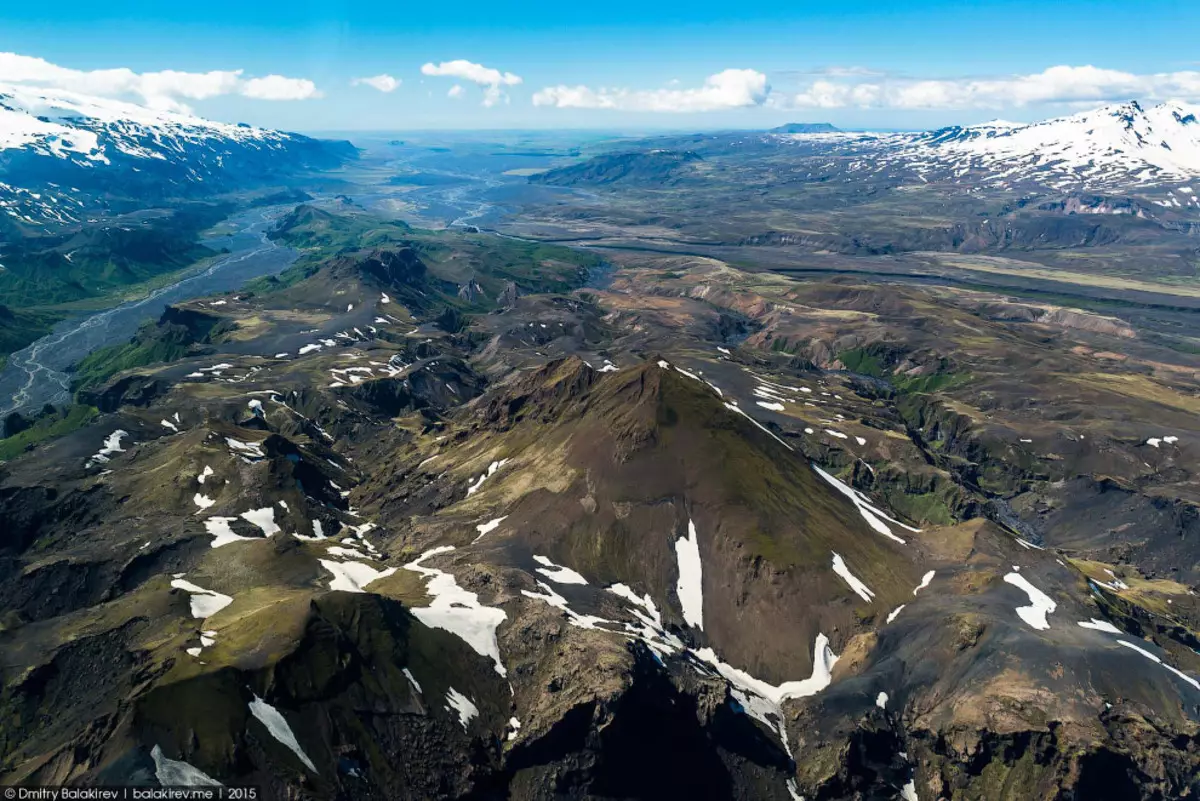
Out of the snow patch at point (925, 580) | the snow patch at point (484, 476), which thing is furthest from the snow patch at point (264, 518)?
the snow patch at point (925, 580)

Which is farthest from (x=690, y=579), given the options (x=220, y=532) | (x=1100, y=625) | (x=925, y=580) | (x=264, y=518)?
(x=220, y=532)

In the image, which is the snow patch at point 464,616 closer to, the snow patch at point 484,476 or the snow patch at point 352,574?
the snow patch at point 352,574

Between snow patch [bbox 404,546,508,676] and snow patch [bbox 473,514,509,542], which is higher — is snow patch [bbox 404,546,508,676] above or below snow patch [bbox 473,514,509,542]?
above

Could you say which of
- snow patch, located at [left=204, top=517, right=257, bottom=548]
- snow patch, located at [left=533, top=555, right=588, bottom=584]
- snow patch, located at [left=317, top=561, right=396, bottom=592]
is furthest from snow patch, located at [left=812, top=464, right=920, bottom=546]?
snow patch, located at [left=204, top=517, right=257, bottom=548]

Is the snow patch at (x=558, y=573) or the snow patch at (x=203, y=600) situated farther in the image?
the snow patch at (x=558, y=573)

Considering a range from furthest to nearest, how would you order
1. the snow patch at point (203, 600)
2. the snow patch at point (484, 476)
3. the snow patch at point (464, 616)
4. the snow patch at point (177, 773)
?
the snow patch at point (484, 476) → the snow patch at point (203, 600) → the snow patch at point (464, 616) → the snow patch at point (177, 773)

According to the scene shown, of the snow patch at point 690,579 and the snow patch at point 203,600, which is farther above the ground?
the snow patch at point 203,600

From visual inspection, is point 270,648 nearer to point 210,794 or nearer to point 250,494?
point 210,794

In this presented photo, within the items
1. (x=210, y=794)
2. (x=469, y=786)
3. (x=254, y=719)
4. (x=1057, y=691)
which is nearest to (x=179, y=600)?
(x=254, y=719)

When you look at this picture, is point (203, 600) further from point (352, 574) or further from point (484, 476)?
point (484, 476)

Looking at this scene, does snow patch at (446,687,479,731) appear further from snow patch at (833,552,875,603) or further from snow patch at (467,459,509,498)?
snow patch at (467,459,509,498)

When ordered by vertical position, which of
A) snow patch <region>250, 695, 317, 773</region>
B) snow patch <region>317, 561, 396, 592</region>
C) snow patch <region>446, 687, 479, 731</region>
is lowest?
snow patch <region>317, 561, 396, 592</region>
